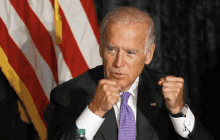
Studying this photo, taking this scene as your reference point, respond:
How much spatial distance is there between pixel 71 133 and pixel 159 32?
1.74m

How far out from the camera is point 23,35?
266 cm

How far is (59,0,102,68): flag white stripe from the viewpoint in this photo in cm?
270

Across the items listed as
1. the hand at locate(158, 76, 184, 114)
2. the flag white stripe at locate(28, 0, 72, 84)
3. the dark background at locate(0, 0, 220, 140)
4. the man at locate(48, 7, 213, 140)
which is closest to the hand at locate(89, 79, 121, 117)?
the man at locate(48, 7, 213, 140)

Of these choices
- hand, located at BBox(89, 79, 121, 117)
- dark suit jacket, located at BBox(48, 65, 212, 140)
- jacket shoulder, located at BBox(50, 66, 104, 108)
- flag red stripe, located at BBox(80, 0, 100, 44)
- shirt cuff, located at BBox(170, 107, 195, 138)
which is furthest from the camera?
flag red stripe, located at BBox(80, 0, 100, 44)

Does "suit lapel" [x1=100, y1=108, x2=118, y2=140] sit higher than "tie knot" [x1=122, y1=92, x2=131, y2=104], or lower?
lower

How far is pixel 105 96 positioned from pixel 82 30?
4.44 feet

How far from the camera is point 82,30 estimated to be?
275 centimetres

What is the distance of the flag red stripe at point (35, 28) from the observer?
265 cm

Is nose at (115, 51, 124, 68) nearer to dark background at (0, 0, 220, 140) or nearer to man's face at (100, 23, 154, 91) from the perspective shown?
man's face at (100, 23, 154, 91)

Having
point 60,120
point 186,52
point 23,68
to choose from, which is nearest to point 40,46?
point 23,68

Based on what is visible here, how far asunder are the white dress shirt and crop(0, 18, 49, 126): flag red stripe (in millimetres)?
1116

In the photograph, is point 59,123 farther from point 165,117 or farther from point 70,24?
point 70,24

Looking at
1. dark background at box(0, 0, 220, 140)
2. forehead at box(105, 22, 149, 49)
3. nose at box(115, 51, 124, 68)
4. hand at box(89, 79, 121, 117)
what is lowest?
dark background at box(0, 0, 220, 140)

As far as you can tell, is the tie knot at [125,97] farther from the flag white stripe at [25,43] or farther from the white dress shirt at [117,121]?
the flag white stripe at [25,43]
